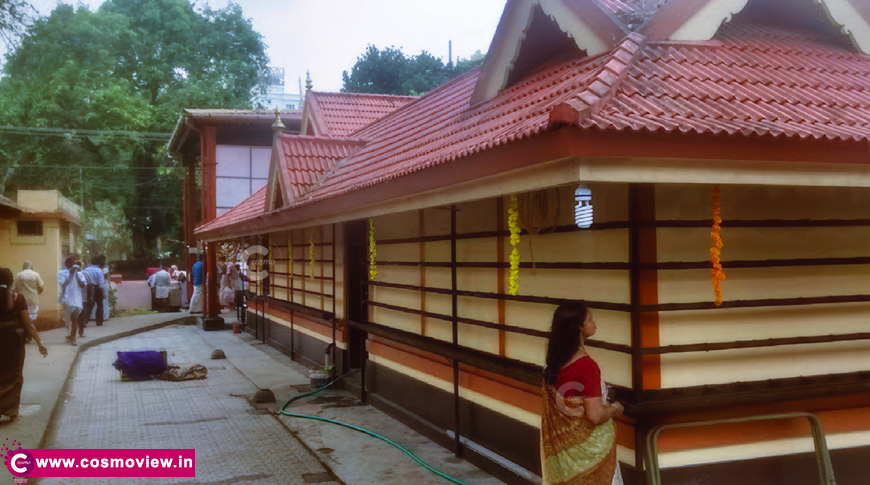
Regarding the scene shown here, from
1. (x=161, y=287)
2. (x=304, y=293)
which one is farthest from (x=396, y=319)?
(x=161, y=287)

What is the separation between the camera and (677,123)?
12.8ft

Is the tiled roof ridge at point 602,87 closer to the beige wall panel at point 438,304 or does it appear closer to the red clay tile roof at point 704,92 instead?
the red clay tile roof at point 704,92

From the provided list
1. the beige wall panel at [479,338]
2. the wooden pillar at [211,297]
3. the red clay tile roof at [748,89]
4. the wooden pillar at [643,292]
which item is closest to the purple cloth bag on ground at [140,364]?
the beige wall panel at [479,338]

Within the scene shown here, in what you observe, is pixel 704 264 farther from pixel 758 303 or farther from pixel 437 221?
pixel 437 221

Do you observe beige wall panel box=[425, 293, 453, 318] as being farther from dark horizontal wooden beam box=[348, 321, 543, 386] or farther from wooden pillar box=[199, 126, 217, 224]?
wooden pillar box=[199, 126, 217, 224]

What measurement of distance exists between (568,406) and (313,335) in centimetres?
939

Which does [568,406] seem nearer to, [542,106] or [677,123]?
[677,123]

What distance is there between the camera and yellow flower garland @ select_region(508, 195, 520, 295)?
5.45 metres

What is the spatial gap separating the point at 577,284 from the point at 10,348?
706 centimetres

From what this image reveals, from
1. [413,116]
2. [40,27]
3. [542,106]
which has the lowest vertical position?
[542,106]

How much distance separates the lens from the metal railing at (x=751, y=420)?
14.3ft

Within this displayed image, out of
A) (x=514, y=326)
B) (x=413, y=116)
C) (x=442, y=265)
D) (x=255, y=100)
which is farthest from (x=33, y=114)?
(x=514, y=326)

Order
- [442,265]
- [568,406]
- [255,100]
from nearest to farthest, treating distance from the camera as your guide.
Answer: [568,406], [442,265], [255,100]

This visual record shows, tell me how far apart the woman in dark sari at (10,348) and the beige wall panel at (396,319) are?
4403 mm
